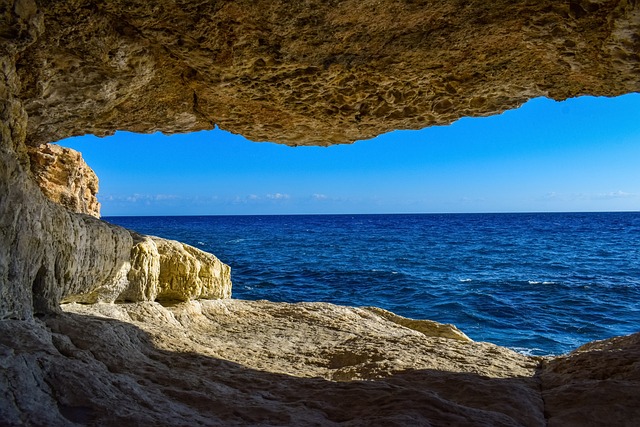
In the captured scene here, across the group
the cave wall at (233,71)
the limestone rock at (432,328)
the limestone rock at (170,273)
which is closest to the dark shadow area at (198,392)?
the cave wall at (233,71)

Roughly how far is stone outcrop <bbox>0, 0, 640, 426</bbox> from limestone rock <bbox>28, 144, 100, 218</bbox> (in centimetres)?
402

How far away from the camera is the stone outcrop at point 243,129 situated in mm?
4164

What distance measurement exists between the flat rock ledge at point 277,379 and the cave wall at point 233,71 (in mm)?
1014

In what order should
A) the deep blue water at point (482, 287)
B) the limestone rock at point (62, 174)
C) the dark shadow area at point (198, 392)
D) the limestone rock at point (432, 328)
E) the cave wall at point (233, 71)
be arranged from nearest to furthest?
1. the dark shadow area at point (198, 392)
2. the cave wall at point (233, 71)
3. the limestone rock at point (432, 328)
4. the limestone rock at point (62, 174)
5. the deep blue water at point (482, 287)

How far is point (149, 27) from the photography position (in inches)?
228

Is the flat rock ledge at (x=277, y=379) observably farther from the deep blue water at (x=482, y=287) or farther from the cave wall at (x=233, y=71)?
the deep blue water at (x=482, y=287)

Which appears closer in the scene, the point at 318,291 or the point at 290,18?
Answer: the point at 290,18

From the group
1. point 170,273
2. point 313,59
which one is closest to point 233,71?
point 313,59

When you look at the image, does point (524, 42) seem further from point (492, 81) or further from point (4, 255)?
point (4, 255)

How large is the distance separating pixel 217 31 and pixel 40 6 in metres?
2.04

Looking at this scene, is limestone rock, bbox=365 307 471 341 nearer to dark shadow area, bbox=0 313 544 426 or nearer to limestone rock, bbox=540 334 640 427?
limestone rock, bbox=540 334 640 427

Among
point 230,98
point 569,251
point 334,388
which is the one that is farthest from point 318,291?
point 569,251

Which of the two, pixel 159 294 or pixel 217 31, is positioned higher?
pixel 217 31

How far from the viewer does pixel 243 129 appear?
9.52 m
